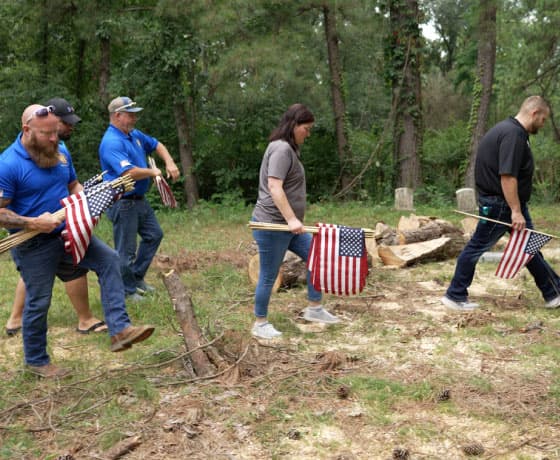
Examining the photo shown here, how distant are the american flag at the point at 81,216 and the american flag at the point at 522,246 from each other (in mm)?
3628

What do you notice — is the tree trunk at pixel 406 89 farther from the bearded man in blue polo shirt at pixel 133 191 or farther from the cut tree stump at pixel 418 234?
the bearded man in blue polo shirt at pixel 133 191

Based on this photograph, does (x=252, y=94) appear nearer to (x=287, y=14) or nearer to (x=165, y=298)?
(x=287, y=14)

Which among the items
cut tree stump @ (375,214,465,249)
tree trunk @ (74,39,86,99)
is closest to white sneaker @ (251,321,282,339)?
cut tree stump @ (375,214,465,249)

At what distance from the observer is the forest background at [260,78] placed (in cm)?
1376

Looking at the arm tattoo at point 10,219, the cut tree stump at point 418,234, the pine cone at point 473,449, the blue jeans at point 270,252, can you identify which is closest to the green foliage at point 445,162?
the cut tree stump at point 418,234

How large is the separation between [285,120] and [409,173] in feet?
35.5

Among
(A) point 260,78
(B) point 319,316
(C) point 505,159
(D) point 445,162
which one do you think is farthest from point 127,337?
(D) point 445,162

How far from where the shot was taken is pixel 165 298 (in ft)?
21.3

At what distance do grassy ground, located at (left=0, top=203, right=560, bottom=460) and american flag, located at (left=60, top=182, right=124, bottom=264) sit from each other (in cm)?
64

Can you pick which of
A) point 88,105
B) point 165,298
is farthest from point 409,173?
point 165,298

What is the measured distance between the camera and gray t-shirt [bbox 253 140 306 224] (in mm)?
4965

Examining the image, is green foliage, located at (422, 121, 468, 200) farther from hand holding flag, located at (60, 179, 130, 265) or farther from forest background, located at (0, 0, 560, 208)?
hand holding flag, located at (60, 179, 130, 265)

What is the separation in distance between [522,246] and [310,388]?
8.92 ft

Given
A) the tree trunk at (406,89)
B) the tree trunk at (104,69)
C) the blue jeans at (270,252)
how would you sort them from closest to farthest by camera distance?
the blue jeans at (270,252), the tree trunk at (406,89), the tree trunk at (104,69)
